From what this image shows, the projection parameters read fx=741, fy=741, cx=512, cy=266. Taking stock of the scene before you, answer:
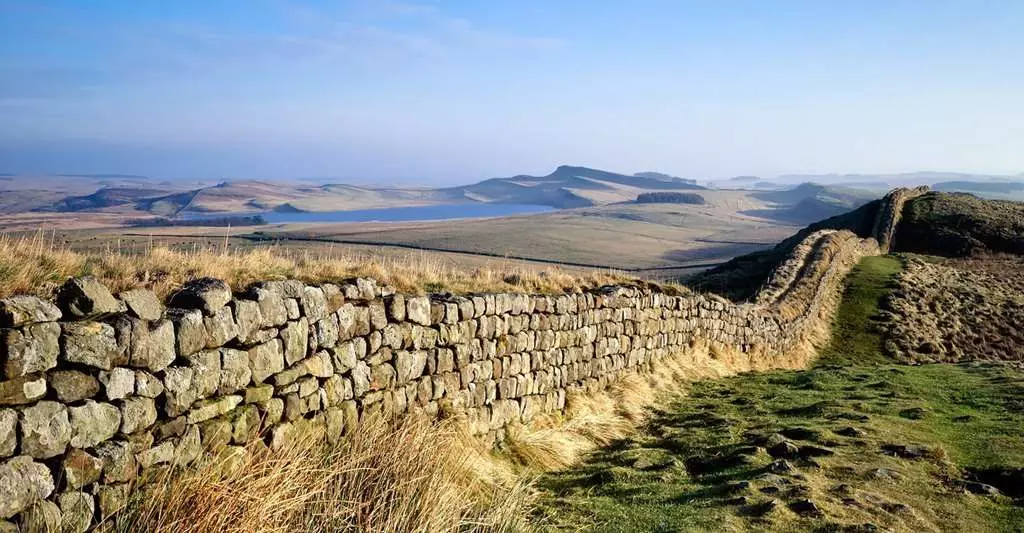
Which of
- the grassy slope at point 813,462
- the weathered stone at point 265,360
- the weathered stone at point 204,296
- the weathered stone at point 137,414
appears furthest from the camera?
the grassy slope at point 813,462

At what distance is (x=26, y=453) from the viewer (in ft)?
15.5

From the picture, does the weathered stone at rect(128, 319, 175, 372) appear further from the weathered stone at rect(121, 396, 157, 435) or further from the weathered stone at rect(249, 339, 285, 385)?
the weathered stone at rect(249, 339, 285, 385)

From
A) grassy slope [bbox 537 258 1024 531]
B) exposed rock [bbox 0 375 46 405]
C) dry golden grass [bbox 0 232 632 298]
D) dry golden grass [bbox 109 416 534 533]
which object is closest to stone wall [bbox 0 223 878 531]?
exposed rock [bbox 0 375 46 405]

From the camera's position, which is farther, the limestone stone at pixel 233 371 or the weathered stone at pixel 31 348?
the limestone stone at pixel 233 371

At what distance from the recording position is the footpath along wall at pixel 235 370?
16.0ft

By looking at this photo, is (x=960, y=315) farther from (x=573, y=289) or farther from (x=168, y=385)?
(x=168, y=385)

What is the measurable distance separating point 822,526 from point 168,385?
588cm

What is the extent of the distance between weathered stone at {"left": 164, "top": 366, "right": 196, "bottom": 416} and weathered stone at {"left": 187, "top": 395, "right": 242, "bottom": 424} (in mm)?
74

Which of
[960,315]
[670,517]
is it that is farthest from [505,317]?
[960,315]

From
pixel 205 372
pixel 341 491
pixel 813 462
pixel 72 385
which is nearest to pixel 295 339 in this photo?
pixel 205 372

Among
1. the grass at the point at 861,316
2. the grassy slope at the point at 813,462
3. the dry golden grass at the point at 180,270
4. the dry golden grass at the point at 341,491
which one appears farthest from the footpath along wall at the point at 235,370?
the grass at the point at 861,316

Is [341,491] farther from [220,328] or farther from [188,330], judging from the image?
[188,330]

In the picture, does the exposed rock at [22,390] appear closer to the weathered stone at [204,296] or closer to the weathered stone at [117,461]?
the weathered stone at [117,461]

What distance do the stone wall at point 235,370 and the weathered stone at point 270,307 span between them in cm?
2
